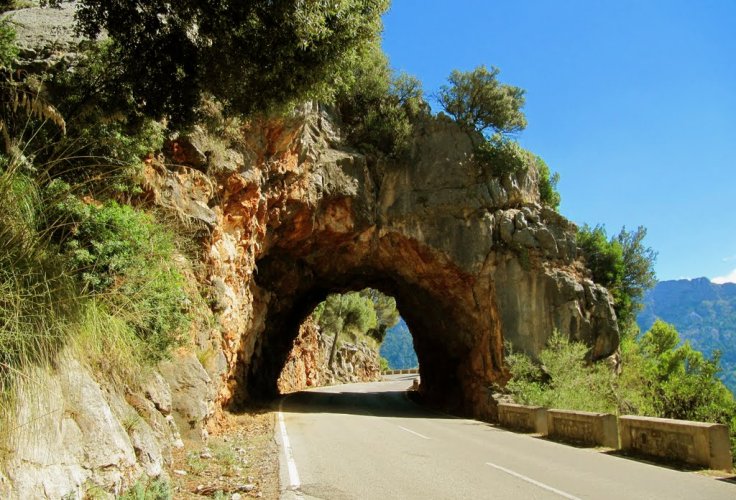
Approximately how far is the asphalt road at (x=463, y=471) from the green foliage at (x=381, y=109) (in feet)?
51.6

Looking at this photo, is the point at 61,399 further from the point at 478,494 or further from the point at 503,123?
the point at 503,123

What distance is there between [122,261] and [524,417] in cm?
1352

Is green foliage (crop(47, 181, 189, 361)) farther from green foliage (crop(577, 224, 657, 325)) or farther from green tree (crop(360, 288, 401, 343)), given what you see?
green tree (crop(360, 288, 401, 343))

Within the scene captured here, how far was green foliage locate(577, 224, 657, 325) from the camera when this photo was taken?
2717 cm

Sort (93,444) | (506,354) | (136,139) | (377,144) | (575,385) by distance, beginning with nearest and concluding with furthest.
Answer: (93,444), (136,139), (575,385), (506,354), (377,144)

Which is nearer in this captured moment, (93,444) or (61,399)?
(61,399)

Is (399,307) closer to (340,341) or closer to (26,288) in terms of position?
(340,341)

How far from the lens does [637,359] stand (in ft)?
80.6

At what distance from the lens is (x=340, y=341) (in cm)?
5391

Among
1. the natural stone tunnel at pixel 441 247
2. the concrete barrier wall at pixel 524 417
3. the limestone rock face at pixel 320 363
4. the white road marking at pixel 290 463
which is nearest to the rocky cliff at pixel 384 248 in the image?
the natural stone tunnel at pixel 441 247

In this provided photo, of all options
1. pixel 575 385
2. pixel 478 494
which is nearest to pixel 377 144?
pixel 575 385

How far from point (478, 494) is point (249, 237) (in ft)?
45.3

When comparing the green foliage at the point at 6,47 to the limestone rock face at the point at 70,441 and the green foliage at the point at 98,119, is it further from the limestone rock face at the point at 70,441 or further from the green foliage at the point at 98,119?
the limestone rock face at the point at 70,441

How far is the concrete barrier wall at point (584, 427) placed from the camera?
38.4 ft
